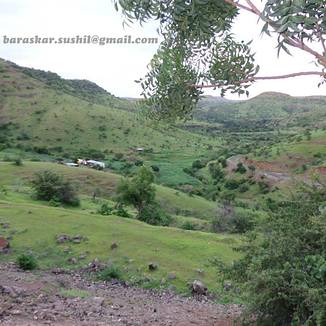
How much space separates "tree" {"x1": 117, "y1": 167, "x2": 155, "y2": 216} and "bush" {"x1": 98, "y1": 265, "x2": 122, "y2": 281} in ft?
42.5

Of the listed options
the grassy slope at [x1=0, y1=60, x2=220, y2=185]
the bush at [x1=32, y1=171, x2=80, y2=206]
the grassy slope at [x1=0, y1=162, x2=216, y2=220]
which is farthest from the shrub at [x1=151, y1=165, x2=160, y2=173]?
the bush at [x1=32, y1=171, x2=80, y2=206]

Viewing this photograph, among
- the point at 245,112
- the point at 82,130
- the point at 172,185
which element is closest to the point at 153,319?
the point at 172,185

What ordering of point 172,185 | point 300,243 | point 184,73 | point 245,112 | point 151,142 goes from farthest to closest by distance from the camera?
1. point 245,112
2. point 151,142
3. point 172,185
4. point 300,243
5. point 184,73

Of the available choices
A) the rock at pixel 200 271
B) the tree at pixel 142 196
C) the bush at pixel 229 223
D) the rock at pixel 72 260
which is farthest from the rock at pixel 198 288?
the tree at pixel 142 196

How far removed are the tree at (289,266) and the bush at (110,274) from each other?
252 inches

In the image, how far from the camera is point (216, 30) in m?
5.83

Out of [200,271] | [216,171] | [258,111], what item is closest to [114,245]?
[200,271]

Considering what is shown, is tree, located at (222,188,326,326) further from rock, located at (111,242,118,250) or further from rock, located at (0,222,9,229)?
rock, located at (0,222,9,229)

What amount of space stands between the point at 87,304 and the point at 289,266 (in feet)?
17.3

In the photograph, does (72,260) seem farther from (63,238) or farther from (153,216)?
(153,216)

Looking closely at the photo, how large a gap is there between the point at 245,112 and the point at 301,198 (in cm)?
12704

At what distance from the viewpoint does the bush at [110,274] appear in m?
15.6

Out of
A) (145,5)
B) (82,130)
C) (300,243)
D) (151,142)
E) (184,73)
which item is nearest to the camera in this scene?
(145,5)

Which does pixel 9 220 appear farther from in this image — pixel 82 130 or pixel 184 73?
pixel 82 130
